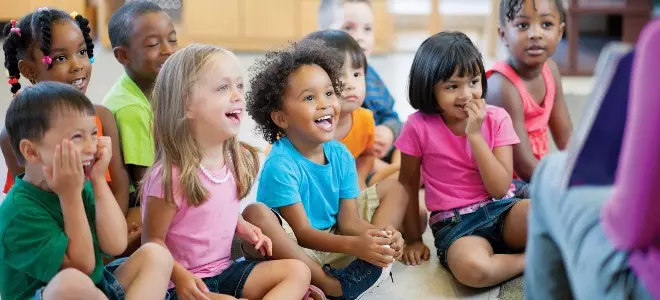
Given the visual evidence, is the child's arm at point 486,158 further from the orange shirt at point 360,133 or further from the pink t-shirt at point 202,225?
the pink t-shirt at point 202,225

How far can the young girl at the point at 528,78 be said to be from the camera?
2643 mm

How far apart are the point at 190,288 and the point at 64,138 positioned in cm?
42

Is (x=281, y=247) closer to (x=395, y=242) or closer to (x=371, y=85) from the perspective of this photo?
(x=395, y=242)

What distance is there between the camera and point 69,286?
1675 mm

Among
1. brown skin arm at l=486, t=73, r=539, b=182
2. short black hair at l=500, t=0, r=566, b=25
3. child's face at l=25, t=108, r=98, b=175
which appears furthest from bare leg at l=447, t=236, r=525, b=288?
child's face at l=25, t=108, r=98, b=175

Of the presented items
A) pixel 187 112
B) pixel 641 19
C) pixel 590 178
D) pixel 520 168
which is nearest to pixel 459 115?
pixel 520 168

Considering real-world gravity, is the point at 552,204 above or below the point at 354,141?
above

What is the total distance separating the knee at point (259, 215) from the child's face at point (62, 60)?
0.51 metres

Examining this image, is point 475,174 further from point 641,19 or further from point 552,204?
point 641,19

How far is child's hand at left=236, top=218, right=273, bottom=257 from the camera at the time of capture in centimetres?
206

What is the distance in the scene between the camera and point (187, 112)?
2.03 m

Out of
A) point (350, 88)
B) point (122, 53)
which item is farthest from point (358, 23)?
point (122, 53)

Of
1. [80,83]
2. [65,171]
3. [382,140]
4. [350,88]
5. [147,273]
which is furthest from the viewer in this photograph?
[382,140]

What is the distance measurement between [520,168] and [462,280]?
490 mm
